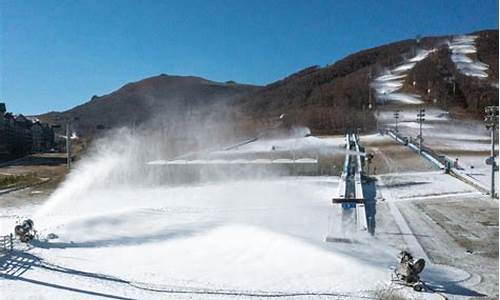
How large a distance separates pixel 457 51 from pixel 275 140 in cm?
11390

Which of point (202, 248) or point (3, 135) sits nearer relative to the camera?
point (202, 248)

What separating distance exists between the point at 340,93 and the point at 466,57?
51.0 meters

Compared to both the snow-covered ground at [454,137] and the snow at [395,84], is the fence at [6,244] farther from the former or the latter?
the snow at [395,84]

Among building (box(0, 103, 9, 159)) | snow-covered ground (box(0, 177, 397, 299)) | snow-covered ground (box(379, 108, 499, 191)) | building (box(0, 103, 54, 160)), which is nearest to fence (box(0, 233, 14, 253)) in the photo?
snow-covered ground (box(0, 177, 397, 299))

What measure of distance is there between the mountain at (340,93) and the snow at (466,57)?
25cm

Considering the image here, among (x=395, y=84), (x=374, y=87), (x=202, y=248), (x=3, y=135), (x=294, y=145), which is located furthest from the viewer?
(x=395, y=84)

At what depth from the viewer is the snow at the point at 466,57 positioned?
127m

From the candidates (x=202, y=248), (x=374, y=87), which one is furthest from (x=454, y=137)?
(x=374, y=87)

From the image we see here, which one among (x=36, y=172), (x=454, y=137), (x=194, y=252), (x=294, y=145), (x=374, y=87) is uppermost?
(x=374, y=87)

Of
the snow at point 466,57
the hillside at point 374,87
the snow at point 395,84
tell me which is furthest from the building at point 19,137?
Result: the snow at point 466,57

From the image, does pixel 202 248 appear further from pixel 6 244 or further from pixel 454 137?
pixel 454 137

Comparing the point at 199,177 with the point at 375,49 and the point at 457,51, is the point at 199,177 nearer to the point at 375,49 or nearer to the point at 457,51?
the point at 457,51

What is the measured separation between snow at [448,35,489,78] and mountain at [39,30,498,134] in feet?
0.84

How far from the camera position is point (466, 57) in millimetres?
146625
